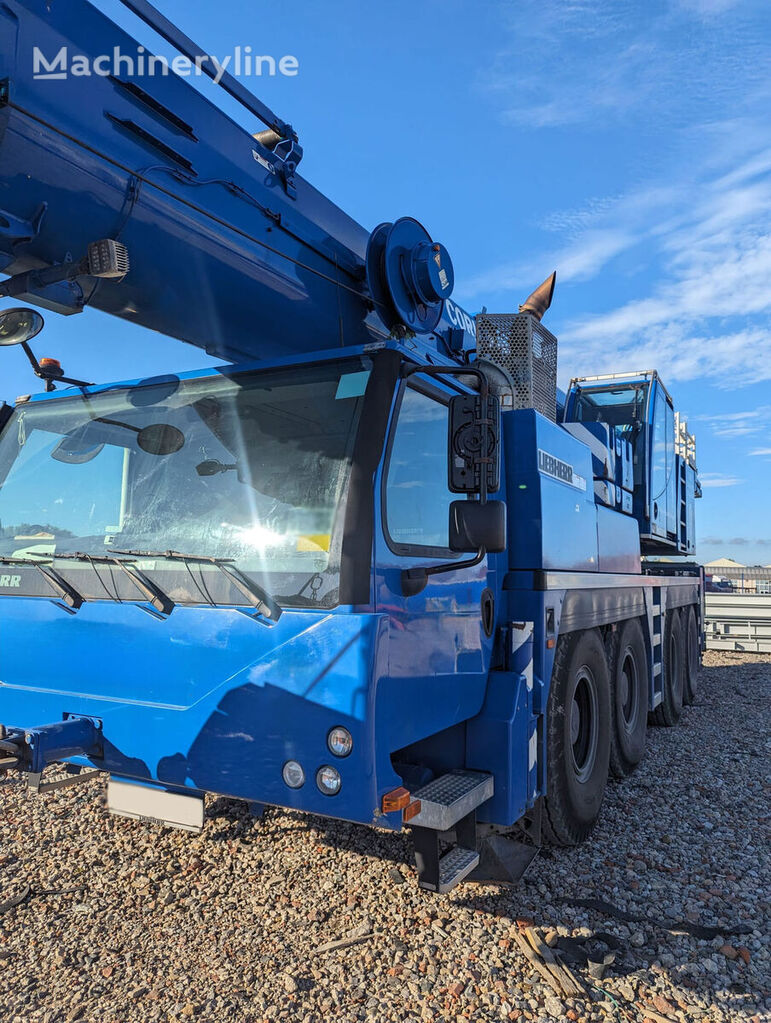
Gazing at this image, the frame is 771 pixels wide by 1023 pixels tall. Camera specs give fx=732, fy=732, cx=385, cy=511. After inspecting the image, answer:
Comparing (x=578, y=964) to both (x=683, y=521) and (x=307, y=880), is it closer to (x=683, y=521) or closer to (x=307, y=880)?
(x=307, y=880)

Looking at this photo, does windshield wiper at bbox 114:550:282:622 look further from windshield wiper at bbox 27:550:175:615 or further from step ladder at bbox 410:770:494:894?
step ladder at bbox 410:770:494:894

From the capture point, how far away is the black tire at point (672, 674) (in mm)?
7438

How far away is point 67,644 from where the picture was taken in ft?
9.60

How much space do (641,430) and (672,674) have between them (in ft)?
8.76

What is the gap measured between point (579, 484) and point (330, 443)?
2209 millimetres

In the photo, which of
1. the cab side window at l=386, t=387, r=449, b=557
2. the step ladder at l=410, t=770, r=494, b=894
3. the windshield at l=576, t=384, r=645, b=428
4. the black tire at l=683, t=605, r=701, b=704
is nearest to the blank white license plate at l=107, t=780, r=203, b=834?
the step ladder at l=410, t=770, r=494, b=894

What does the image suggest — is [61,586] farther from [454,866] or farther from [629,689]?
[629,689]

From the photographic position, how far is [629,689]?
18.8 ft

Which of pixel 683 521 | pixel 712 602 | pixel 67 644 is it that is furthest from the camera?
pixel 712 602

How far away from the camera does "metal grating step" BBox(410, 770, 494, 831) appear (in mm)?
2557

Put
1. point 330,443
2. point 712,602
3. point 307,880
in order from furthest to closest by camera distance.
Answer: point 712,602, point 307,880, point 330,443

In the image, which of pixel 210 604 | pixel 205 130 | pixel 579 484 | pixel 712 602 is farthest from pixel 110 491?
pixel 712 602

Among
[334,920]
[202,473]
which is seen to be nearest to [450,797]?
[334,920]

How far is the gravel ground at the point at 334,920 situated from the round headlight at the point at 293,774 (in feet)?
2.66
